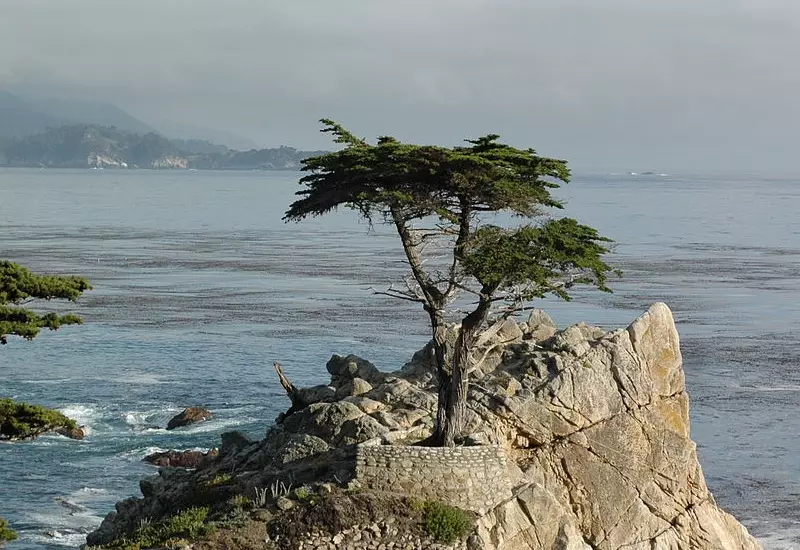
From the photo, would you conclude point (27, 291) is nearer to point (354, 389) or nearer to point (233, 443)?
point (233, 443)

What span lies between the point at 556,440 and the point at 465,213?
5888 mm

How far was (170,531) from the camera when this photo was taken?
25641 millimetres

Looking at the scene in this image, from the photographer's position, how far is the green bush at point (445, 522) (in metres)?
25.6

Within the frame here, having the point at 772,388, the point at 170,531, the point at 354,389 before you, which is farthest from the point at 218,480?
the point at 772,388

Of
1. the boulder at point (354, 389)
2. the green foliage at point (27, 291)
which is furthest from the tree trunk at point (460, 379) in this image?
the green foliage at point (27, 291)

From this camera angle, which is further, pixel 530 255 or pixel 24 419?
pixel 530 255

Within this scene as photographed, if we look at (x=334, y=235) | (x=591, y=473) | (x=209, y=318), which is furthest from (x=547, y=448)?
(x=334, y=235)

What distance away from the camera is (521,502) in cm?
2719

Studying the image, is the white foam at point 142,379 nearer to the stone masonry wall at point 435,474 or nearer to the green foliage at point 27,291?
the stone masonry wall at point 435,474

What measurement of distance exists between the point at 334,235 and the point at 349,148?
106301 mm

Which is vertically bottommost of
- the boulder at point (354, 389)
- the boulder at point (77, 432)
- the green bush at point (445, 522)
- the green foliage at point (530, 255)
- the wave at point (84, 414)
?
the boulder at point (77, 432)

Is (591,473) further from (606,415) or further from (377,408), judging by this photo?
(377,408)

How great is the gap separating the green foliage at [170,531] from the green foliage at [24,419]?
4.42 metres

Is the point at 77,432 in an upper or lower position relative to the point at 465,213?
lower
